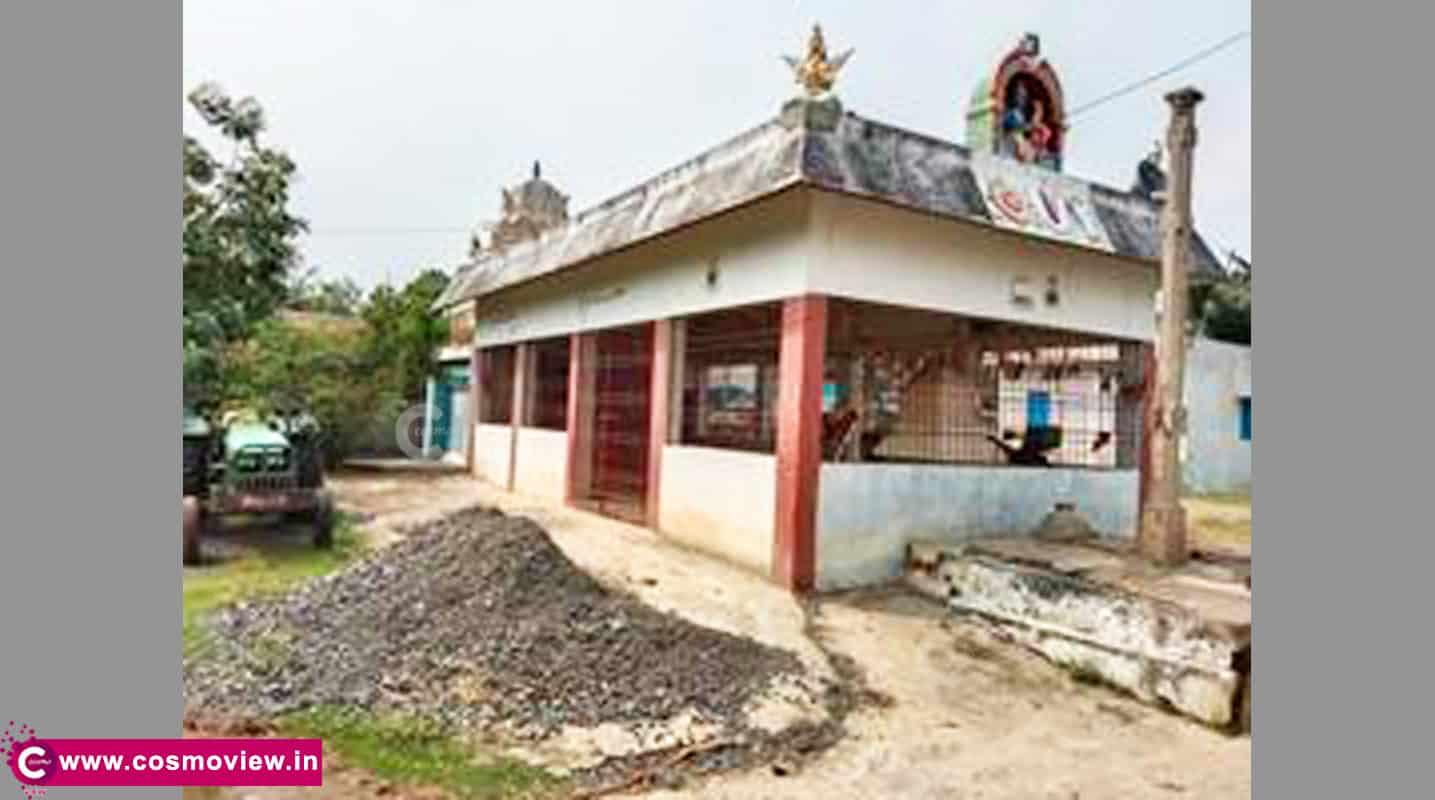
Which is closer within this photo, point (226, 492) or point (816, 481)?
point (816, 481)

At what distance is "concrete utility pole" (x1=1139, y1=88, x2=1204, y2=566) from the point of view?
9.03 meters

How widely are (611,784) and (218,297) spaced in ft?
37.8

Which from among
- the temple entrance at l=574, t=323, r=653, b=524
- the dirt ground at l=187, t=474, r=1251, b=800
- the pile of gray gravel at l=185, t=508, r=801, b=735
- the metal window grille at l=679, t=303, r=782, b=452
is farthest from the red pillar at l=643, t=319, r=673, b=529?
the pile of gray gravel at l=185, t=508, r=801, b=735

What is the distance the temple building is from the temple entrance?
43 millimetres

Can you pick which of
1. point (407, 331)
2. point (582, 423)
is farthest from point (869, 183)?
point (407, 331)

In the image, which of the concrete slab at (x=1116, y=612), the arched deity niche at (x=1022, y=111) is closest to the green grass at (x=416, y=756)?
the concrete slab at (x=1116, y=612)

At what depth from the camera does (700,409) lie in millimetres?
12844

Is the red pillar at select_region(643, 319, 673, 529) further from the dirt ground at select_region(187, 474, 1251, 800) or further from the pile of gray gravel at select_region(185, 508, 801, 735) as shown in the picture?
the pile of gray gravel at select_region(185, 508, 801, 735)

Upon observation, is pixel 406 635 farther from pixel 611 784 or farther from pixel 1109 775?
pixel 1109 775

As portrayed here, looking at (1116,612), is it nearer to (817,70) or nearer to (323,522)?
(817,70)

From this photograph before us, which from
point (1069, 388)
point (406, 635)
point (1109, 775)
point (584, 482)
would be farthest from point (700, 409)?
point (1109, 775)

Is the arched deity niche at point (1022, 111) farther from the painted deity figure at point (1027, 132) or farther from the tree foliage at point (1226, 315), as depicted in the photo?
the tree foliage at point (1226, 315)

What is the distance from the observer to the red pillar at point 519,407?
690 inches

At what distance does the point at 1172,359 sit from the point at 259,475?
8.97 meters
